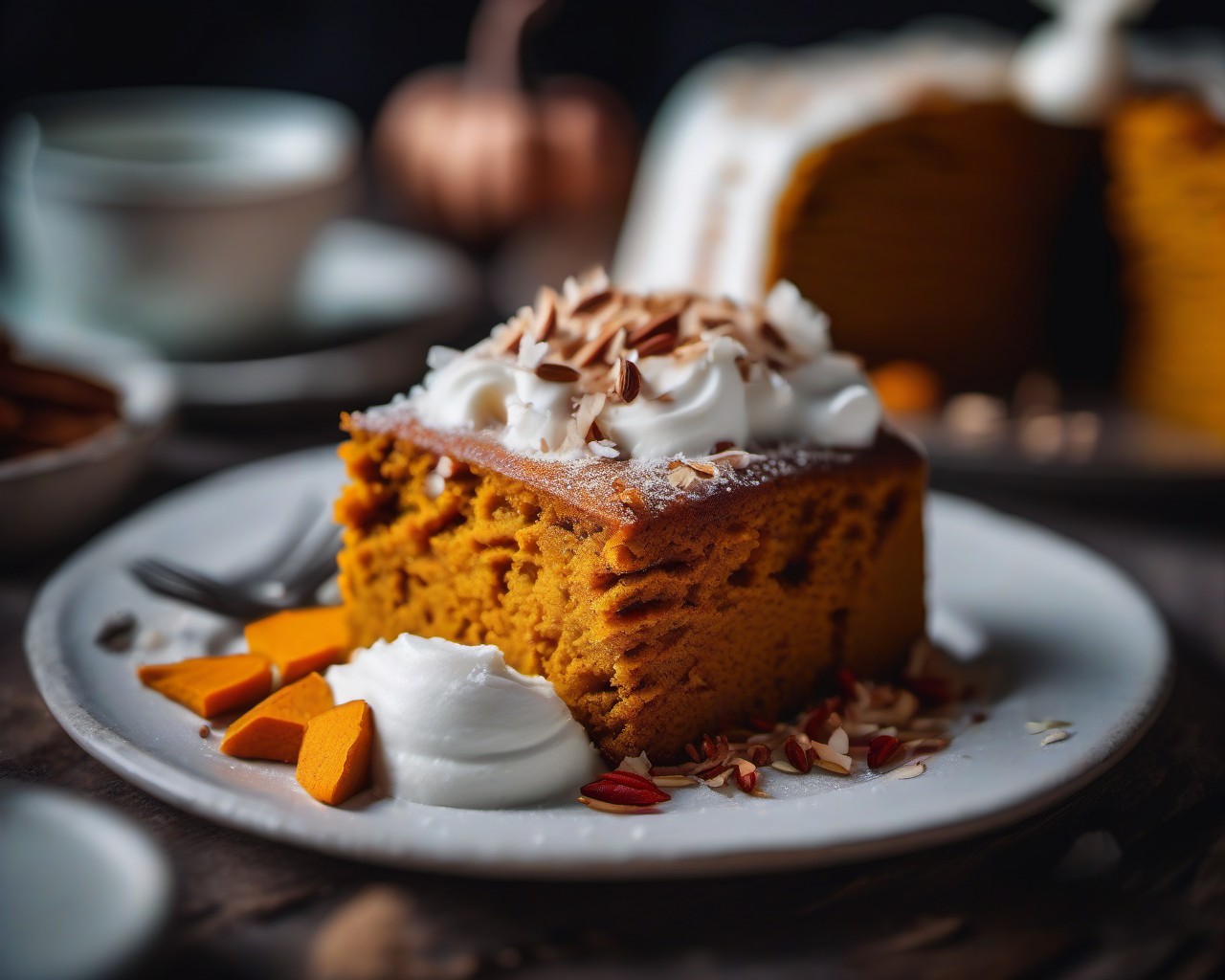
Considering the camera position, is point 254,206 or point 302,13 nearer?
point 254,206

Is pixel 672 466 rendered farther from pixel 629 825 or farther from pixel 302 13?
pixel 302 13

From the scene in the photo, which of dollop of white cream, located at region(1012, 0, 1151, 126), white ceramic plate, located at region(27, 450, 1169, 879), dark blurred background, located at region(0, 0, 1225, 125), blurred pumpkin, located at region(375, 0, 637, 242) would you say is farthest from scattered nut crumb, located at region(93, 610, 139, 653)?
dark blurred background, located at region(0, 0, 1225, 125)

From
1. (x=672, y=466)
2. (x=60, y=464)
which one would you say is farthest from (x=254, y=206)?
(x=672, y=466)

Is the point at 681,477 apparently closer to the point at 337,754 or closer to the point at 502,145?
the point at 337,754

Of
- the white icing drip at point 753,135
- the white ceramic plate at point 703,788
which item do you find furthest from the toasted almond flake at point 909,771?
the white icing drip at point 753,135

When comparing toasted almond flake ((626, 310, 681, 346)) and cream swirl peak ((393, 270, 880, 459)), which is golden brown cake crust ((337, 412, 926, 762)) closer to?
cream swirl peak ((393, 270, 880, 459))
